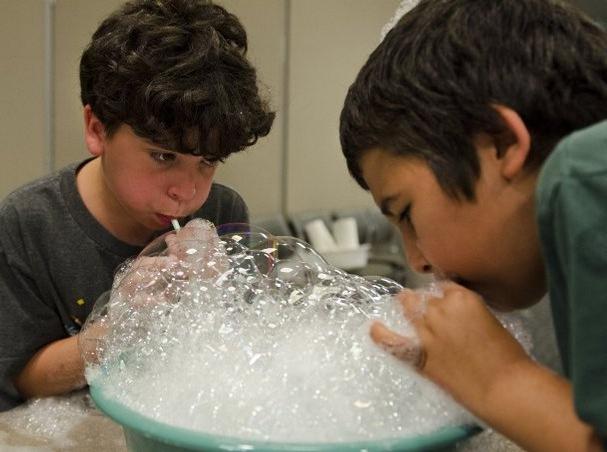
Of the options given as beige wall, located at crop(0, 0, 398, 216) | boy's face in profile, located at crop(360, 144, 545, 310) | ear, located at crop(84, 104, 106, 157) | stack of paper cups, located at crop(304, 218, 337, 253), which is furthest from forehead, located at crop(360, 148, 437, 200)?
stack of paper cups, located at crop(304, 218, 337, 253)

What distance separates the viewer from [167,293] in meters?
0.69

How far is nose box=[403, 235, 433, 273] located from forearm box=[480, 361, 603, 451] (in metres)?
0.14

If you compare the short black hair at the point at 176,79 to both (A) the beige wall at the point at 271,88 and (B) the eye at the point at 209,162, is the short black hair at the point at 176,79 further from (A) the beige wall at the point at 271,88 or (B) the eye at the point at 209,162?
(A) the beige wall at the point at 271,88

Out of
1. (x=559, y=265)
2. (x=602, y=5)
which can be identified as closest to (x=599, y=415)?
(x=559, y=265)

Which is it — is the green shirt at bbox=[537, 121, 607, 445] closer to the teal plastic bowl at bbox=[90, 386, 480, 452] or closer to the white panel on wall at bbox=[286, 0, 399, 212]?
the teal plastic bowl at bbox=[90, 386, 480, 452]

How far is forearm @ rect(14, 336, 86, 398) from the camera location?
2.87ft

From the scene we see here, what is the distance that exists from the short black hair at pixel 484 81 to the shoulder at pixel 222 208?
0.57 meters

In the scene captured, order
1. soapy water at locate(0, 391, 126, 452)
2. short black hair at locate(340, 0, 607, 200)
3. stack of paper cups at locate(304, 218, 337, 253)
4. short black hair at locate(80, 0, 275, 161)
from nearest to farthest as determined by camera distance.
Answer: short black hair at locate(340, 0, 607, 200) < soapy water at locate(0, 391, 126, 452) < short black hair at locate(80, 0, 275, 161) < stack of paper cups at locate(304, 218, 337, 253)

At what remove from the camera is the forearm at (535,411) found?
1.54ft

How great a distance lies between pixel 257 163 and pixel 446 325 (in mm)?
1683

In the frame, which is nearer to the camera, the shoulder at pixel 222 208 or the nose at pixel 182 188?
the nose at pixel 182 188

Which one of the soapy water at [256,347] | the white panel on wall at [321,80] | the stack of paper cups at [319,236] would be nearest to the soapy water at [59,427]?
the soapy water at [256,347]

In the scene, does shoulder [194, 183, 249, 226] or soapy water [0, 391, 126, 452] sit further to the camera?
shoulder [194, 183, 249, 226]

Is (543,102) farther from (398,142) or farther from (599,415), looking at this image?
(599,415)
